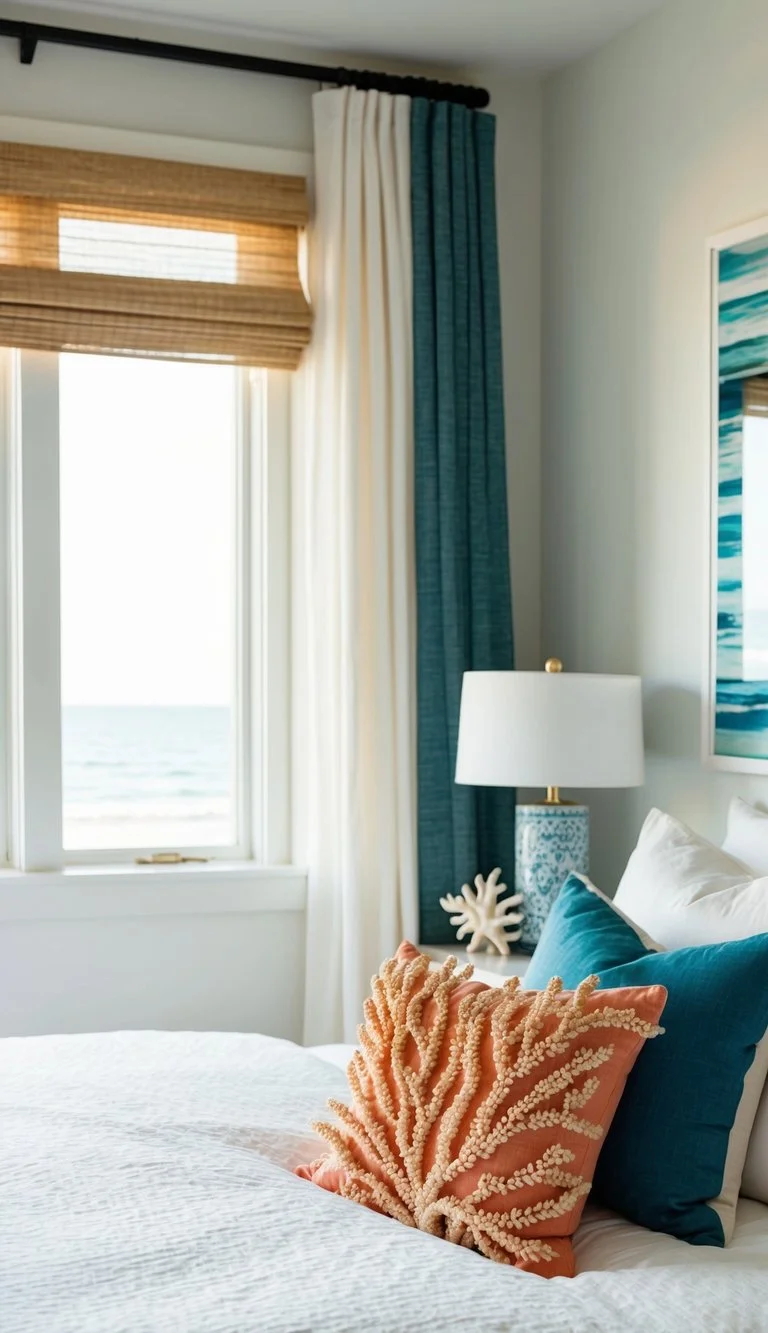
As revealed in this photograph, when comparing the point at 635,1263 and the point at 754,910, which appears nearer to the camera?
the point at 635,1263

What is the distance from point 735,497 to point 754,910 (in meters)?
1.23

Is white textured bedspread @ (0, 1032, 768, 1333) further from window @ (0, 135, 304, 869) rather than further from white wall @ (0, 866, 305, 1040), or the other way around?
window @ (0, 135, 304, 869)

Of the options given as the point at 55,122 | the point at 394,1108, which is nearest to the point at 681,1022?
the point at 394,1108

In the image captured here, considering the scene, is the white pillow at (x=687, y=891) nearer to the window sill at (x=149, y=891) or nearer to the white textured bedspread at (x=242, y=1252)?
the white textured bedspread at (x=242, y=1252)

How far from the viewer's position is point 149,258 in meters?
3.33

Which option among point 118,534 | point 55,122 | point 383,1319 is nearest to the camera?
point 383,1319

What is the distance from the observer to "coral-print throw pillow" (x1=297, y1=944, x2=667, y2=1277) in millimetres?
1567

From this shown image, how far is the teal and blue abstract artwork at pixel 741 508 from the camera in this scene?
9.40ft

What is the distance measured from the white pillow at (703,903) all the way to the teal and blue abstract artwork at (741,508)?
487 mm

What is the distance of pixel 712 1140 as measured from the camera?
65.7 inches

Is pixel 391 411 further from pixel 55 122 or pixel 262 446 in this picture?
pixel 55 122

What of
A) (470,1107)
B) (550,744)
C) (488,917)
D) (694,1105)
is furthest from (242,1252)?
(488,917)

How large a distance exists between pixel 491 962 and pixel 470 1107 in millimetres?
1485

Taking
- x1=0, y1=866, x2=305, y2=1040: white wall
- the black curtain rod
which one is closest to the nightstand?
x1=0, y1=866, x2=305, y2=1040: white wall
